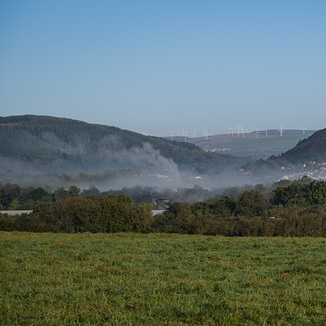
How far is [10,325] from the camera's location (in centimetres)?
833

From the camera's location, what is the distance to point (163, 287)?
10938 mm

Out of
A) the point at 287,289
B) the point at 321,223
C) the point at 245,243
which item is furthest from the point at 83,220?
the point at 287,289

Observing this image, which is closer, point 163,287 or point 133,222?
point 163,287

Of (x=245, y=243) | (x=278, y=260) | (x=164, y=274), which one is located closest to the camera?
(x=164, y=274)

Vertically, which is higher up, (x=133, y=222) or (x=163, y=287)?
(x=163, y=287)

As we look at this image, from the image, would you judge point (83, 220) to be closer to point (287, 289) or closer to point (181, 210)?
point (181, 210)

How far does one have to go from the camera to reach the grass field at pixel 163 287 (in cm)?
877

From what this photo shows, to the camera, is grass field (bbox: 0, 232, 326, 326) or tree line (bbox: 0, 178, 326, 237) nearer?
grass field (bbox: 0, 232, 326, 326)

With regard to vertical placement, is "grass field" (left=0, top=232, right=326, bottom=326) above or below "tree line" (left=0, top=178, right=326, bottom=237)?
above

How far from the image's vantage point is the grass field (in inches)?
345

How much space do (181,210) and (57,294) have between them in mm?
50122

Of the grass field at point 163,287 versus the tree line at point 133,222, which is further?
the tree line at point 133,222

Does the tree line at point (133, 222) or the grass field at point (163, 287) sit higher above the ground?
the grass field at point (163, 287)

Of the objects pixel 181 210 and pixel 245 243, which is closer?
pixel 245 243
